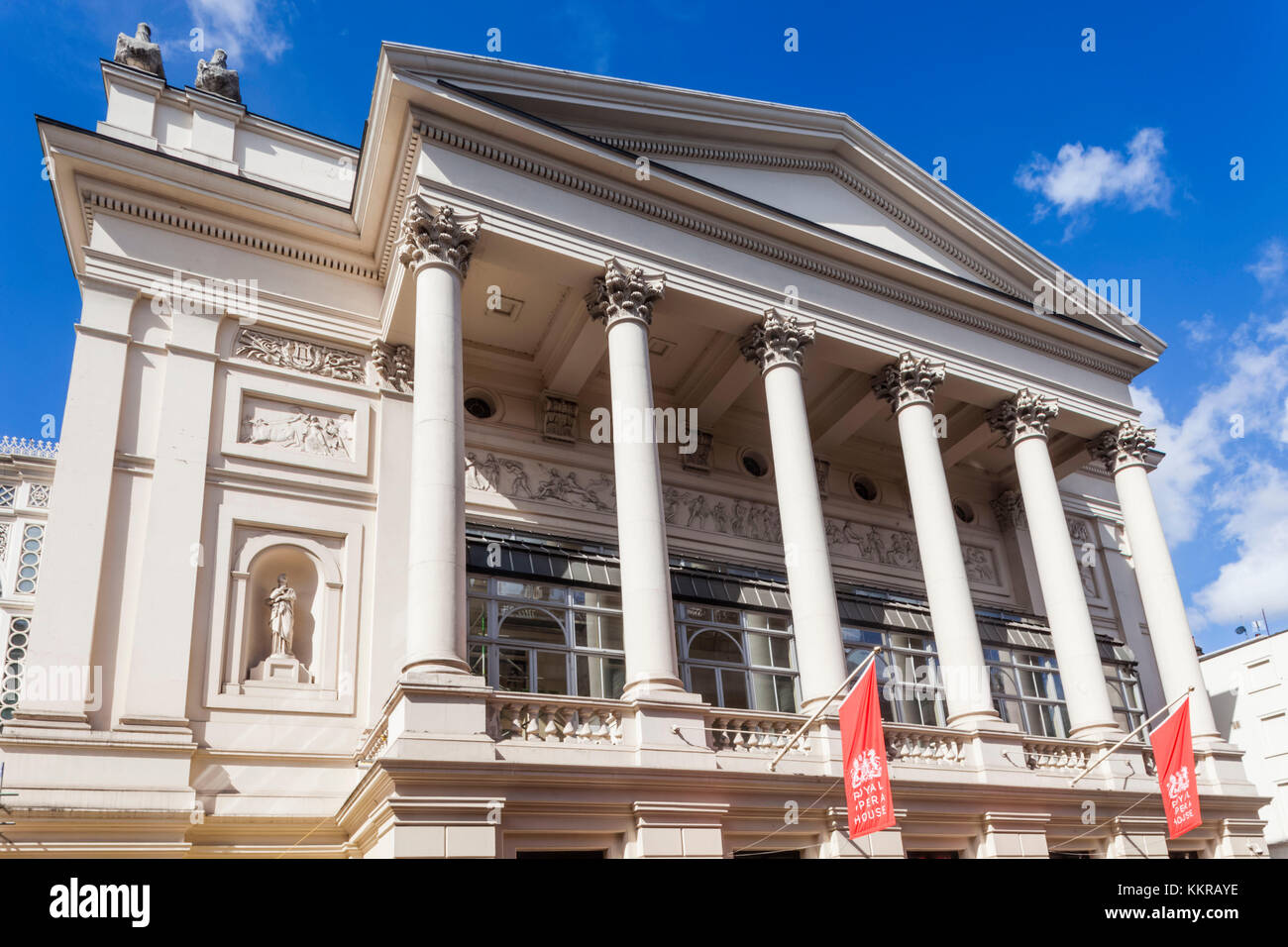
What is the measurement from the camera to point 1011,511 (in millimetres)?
26578

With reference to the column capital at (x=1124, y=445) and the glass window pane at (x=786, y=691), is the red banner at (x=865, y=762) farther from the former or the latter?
the column capital at (x=1124, y=445)

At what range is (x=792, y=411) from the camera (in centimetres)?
1858

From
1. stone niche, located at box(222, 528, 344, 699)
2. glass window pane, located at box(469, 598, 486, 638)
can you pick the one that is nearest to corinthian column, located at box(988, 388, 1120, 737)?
glass window pane, located at box(469, 598, 486, 638)

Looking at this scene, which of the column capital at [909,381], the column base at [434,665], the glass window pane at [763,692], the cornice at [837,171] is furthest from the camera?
the column capital at [909,381]

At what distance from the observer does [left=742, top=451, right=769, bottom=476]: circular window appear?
77.3 ft

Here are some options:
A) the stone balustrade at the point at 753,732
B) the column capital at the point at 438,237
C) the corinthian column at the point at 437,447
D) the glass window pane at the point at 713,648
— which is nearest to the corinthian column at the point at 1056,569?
the glass window pane at the point at 713,648

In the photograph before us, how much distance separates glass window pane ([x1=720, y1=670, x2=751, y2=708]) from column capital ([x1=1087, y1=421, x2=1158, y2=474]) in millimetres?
10718

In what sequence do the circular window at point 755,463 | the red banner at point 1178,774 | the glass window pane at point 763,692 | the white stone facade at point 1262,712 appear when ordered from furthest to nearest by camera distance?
1. the white stone facade at point 1262,712
2. the circular window at point 755,463
3. the glass window pane at point 763,692
4. the red banner at point 1178,774

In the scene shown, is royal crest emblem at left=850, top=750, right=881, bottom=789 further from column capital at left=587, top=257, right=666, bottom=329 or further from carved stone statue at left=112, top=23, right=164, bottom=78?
carved stone statue at left=112, top=23, right=164, bottom=78

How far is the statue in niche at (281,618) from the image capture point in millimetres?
16109

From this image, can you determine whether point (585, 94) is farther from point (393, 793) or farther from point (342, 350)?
point (393, 793)

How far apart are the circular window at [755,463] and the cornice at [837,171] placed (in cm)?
617

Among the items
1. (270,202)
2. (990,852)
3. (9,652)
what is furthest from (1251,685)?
(9,652)
